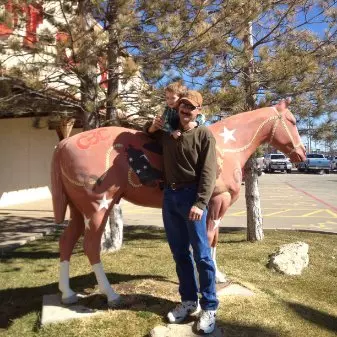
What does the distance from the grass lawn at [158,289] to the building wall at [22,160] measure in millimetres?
6810

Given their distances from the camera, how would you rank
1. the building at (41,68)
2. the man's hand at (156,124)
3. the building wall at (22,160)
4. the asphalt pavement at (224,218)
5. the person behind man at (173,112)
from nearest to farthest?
the person behind man at (173,112)
the man's hand at (156,124)
the building at (41,68)
the asphalt pavement at (224,218)
the building wall at (22,160)

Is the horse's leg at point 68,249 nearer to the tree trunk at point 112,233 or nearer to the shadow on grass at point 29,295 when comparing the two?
the shadow on grass at point 29,295

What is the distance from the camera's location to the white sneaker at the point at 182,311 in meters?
3.65

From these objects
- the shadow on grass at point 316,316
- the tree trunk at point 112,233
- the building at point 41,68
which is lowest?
the shadow on grass at point 316,316

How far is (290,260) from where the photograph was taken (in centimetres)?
581

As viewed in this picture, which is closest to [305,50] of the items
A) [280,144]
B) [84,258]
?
[280,144]

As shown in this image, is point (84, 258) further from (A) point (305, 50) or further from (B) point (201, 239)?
(A) point (305, 50)

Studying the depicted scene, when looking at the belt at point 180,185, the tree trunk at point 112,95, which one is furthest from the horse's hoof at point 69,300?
the tree trunk at point 112,95

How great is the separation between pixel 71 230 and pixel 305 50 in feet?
15.7

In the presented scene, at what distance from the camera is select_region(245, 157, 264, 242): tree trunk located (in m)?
7.84

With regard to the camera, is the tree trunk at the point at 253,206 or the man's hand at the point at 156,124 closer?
the man's hand at the point at 156,124

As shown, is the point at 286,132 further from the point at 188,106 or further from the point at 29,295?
the point at 29,295

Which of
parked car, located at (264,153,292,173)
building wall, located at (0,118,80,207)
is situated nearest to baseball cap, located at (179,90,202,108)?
building wall, located at (0,118,80,207)

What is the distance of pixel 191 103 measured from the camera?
3443 millimetres
